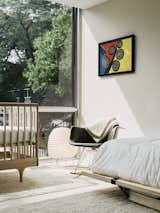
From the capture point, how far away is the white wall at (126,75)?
402cm

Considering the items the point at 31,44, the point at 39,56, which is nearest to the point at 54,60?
the point at 39,56

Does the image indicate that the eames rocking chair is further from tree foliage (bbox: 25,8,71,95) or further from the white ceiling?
the white ceiling

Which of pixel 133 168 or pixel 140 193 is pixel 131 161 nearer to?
pixel 133 168

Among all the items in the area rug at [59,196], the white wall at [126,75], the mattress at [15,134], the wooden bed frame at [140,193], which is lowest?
the area rug at [59,196]

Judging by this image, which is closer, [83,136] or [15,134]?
[15,134]

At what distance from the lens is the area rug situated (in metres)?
2.58

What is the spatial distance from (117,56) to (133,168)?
224 cm

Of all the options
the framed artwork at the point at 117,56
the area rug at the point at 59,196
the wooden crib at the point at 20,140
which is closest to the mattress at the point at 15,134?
the wooden crib at the point at 20,140

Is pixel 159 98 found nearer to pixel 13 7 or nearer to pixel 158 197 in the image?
pixel 158 197

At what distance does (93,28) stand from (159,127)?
2.04 m

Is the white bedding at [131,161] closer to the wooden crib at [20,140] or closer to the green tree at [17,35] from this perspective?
the wooden crib at [20,140]

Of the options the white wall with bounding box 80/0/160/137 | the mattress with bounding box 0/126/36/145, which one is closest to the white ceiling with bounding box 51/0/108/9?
the white wall with bounding box 80/0/160/137

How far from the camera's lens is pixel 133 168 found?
2.70 meters

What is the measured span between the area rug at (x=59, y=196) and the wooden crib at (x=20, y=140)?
24 centimetres
